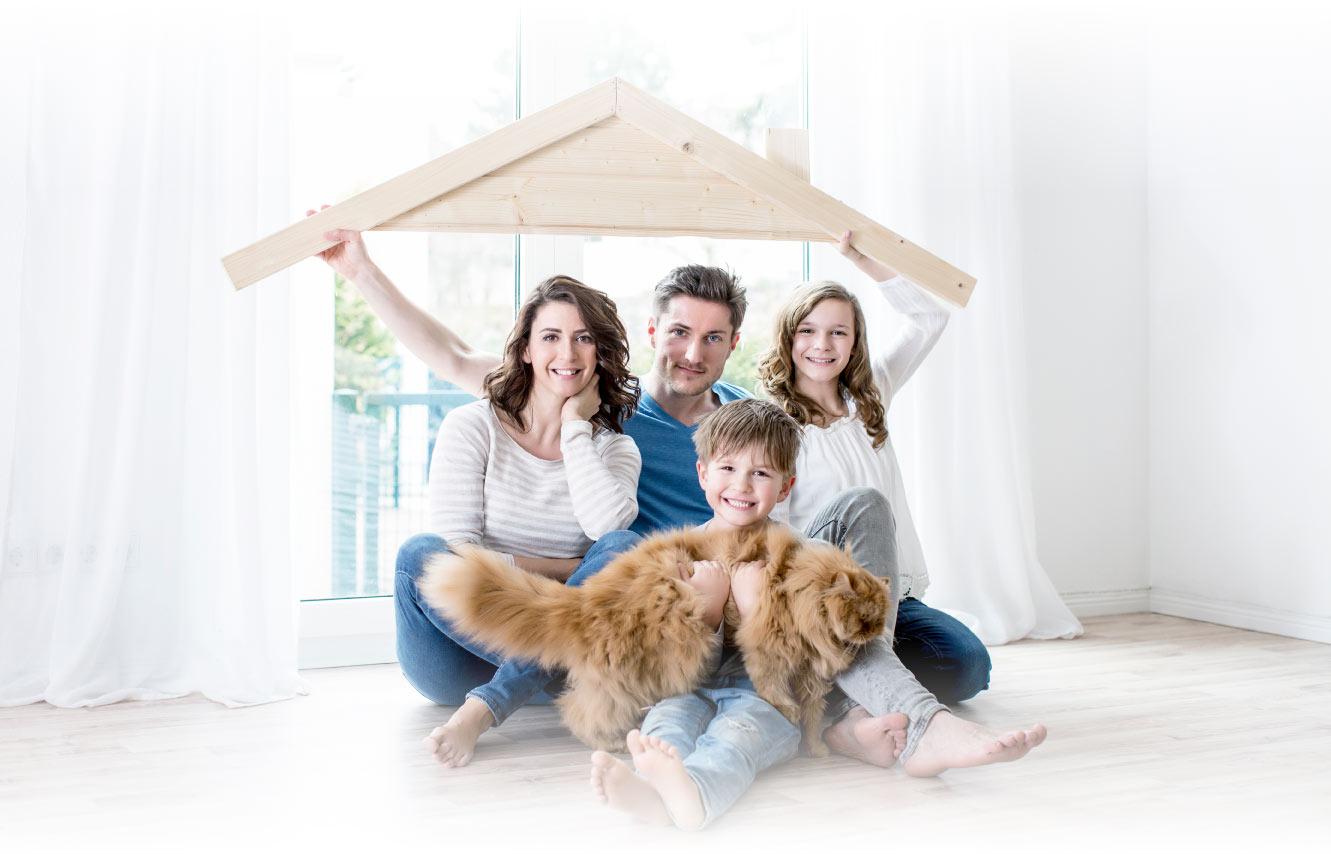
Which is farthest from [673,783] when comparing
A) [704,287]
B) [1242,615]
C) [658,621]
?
[1242,615]

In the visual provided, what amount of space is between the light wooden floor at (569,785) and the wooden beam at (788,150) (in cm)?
91

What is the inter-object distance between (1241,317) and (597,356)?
70.7 inches

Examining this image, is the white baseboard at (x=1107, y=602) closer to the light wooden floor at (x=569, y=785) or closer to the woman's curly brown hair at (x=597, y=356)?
the light wooden floor at (x=569, y=785)

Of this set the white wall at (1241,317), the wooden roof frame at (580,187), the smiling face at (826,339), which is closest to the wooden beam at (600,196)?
the wooden roof frame at (580,187)

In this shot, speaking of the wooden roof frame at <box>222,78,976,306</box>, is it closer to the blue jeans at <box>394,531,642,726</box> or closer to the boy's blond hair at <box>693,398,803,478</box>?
the boy's blond hair at <box>693,398,803,478</box>

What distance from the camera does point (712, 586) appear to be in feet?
5.51

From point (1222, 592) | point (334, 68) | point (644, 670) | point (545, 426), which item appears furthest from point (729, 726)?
point (1222, 592)

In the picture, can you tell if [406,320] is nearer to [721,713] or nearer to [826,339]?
[826,339]

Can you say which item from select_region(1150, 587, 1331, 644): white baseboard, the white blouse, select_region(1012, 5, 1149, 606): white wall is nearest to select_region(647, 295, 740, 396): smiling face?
the white blouse

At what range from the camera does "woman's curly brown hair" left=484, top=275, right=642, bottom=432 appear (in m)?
2.01

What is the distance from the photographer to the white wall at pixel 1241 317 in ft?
9.14

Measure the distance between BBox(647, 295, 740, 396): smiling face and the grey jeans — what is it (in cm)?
41

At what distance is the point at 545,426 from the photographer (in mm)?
2051

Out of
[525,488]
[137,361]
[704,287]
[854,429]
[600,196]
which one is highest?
[600,196]
